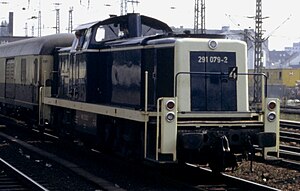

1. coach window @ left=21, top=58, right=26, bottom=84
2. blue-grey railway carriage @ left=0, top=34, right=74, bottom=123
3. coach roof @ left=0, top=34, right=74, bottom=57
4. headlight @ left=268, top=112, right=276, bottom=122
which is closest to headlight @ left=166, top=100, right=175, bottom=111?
headlight @ left=268, top=112, right=276, bottom=122

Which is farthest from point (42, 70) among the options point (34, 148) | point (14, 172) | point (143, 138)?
point (143, 138)

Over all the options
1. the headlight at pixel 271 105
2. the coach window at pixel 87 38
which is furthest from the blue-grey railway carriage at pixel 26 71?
the headlight at pixel 271 105

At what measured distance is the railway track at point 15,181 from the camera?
1087 centimetres

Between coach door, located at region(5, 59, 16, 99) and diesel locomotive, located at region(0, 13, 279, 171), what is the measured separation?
10136 mm

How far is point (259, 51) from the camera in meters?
39.8

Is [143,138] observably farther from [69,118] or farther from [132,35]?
[69,118]

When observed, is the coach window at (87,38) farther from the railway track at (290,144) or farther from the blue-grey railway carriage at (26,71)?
the railway track at (290,144)

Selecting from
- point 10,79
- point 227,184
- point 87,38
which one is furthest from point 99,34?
point 10,79

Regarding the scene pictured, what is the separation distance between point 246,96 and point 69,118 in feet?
21.9

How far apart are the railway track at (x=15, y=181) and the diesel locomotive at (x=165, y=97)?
84.5 inches

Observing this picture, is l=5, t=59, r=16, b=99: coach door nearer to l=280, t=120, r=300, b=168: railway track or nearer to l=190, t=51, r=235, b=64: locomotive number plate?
l=280, t=120, r=300, b=168: railway track

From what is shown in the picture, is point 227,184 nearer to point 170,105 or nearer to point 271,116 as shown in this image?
point 271,116

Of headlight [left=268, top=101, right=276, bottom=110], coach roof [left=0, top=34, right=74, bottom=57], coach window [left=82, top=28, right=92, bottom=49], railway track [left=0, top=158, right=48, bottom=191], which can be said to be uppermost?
coach roof [left=0, top=34, right=74, bottom=57]

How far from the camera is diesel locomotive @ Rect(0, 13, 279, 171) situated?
10.9 m
